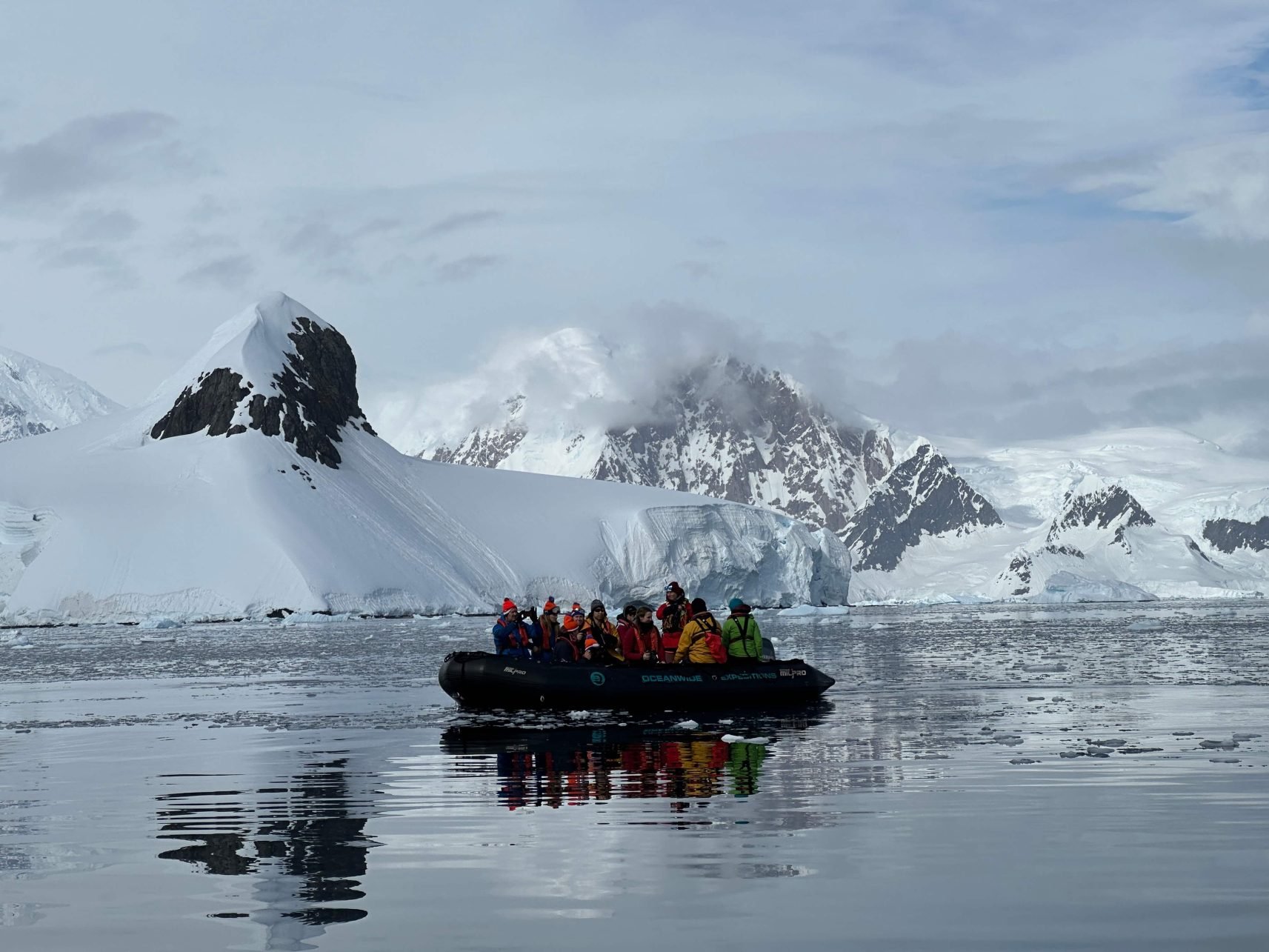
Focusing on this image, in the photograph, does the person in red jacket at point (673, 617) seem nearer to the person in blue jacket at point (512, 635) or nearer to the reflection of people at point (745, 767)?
the person in blue jacket at point (512, 635)

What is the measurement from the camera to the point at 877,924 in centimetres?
949

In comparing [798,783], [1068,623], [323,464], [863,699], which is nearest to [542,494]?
[323,464]

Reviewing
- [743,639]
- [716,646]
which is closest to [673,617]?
[743,639]

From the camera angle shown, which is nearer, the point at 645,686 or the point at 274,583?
the point at 645,686

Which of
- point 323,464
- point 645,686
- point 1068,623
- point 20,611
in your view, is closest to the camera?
point 645,686

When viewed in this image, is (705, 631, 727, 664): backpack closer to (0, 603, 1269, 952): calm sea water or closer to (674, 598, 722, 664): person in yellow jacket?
(674, 598, 722, 664): person in yellow jacket

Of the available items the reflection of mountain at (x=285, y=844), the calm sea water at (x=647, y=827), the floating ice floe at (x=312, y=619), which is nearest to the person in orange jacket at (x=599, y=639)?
the calm sea water at (x=647, y=827)

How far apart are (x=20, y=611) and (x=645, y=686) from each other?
11652 cm

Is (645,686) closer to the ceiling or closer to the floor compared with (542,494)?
closer to the floor

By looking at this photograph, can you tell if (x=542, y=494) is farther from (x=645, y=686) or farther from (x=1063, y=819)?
(x=1063, y=819)

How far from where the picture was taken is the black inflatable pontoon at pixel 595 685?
1109 inches

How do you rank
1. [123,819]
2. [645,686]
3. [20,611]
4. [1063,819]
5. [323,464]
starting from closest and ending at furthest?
[1063,819]
[123,819]
[645,686]
[20,611]
[323,464]

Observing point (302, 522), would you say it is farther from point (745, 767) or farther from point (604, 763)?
point (745, 767)

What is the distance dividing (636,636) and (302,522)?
129 metres
